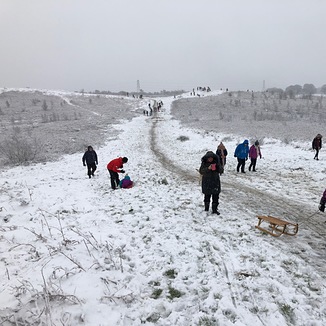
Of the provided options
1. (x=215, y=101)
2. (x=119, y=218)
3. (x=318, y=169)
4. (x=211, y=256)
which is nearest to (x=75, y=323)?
(x=211, y=256)

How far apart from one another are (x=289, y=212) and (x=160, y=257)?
482cm

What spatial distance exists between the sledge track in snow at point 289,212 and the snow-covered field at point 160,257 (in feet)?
0.12

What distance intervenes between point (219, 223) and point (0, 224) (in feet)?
21.9

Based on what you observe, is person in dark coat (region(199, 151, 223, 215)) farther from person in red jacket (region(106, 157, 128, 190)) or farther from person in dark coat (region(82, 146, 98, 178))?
person in dark coat (region(82, 146, 98, 178))

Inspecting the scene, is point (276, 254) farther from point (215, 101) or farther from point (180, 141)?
point (215, 101)

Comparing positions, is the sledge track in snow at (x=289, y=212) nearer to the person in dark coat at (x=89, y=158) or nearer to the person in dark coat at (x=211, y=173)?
the person in dark coat at (x=211, y=173)

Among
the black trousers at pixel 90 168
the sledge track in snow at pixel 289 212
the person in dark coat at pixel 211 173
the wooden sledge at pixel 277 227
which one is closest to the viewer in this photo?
the sledge track in snow at pixel 289 212

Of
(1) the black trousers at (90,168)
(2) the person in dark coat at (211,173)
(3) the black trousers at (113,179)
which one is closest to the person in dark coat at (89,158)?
(1) the black trousers at (90,168)

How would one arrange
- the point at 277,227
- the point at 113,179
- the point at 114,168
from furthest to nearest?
the point at 113,179 → the point at 114,168 → the point at 277,227

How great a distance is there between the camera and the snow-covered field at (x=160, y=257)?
13.2 ft

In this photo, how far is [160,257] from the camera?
5.55 metres

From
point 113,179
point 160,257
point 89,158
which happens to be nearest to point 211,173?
point 160,257

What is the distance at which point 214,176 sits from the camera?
7453 mm

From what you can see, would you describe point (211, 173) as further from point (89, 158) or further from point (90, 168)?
point (90, 168)
